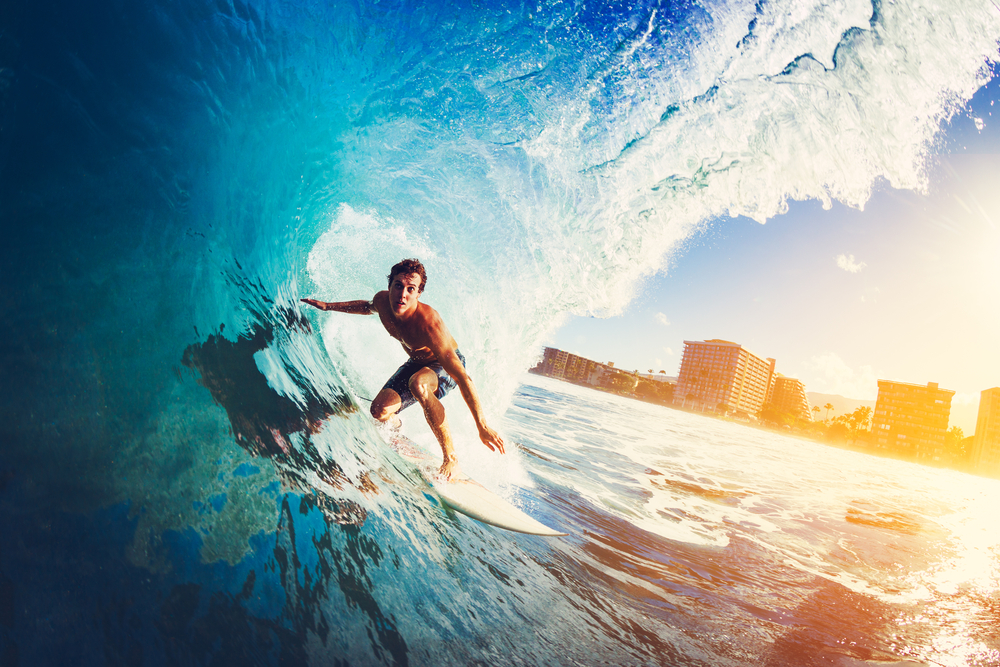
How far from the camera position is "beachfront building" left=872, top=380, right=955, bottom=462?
3005 centimetres

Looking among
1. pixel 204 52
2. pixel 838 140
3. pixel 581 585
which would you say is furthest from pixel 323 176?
pixel 838 140

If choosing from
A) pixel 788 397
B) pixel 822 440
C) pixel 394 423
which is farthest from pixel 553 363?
pixel 394 423

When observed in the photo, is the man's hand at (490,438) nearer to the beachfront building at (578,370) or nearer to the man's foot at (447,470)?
the man's foot at (447,470)

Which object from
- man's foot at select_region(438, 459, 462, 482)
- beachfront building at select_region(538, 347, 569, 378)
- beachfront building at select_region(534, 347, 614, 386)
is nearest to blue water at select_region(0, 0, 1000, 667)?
man's foot at select_region(438, 459, 462, 482)

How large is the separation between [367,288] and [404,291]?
266 centimetres

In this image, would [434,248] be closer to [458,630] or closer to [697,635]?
[458,630]

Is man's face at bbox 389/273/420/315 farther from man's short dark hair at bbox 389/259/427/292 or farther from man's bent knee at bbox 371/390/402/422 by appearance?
man's bent knee at bbox 371/390/402/422

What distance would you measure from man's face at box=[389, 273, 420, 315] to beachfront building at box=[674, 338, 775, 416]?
54.9 metres

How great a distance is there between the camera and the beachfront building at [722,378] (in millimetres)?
51125

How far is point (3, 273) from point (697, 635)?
16.7 ft

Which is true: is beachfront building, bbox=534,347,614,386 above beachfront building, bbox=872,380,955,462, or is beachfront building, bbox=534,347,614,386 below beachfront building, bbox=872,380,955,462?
below

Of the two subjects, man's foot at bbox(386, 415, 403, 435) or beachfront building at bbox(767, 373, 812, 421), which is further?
beachfront building at bbox(767, 373, 812, 421)

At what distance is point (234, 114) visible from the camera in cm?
323

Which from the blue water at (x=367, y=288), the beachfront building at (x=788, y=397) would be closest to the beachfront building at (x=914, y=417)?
the beachfront building at (x=788, y=397)
